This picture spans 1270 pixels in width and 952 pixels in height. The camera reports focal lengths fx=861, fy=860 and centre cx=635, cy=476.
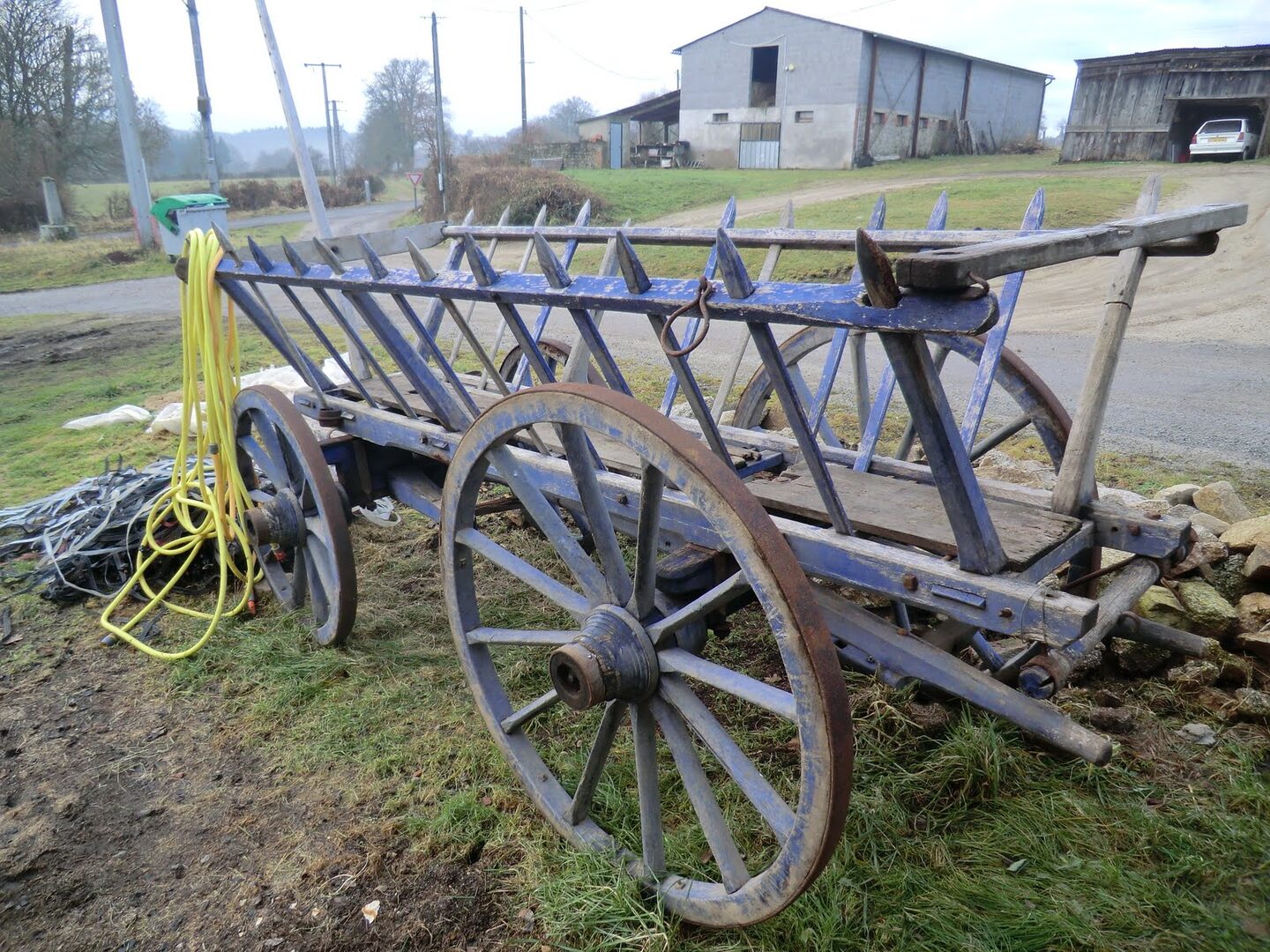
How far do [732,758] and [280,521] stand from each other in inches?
97.6

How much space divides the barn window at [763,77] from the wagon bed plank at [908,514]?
2910 cm

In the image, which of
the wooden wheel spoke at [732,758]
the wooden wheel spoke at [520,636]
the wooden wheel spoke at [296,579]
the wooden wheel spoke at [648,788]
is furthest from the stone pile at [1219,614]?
the wooden wheel spoke at [296,579]

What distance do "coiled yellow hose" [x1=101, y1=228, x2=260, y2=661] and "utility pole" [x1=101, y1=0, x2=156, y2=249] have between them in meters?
14.7

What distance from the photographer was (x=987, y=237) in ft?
8.17

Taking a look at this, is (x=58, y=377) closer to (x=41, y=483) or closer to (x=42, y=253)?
(x=41, y=483)

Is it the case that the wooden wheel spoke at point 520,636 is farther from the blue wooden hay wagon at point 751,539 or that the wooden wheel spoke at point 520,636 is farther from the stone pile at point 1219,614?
the stone pile at point 1219,614

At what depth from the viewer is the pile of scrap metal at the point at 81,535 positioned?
13.8 feet

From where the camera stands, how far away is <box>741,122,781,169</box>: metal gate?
28328 mm

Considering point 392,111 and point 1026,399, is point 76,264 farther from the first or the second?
point 392,111

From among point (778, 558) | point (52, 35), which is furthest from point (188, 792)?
point (52, 35)

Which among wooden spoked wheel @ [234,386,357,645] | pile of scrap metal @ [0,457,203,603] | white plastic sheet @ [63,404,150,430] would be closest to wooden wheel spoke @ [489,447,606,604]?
wooden spoked wheel @ [234,386,357,645]

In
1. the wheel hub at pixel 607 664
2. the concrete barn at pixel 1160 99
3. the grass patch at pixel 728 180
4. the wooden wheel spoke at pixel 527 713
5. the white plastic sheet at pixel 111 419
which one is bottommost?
the white plastic sheet at pixel 111 419

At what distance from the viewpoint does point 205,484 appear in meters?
4.10

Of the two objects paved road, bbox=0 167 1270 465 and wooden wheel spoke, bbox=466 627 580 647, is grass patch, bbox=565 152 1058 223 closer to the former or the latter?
paved road, bbox=0 167 1270 465
